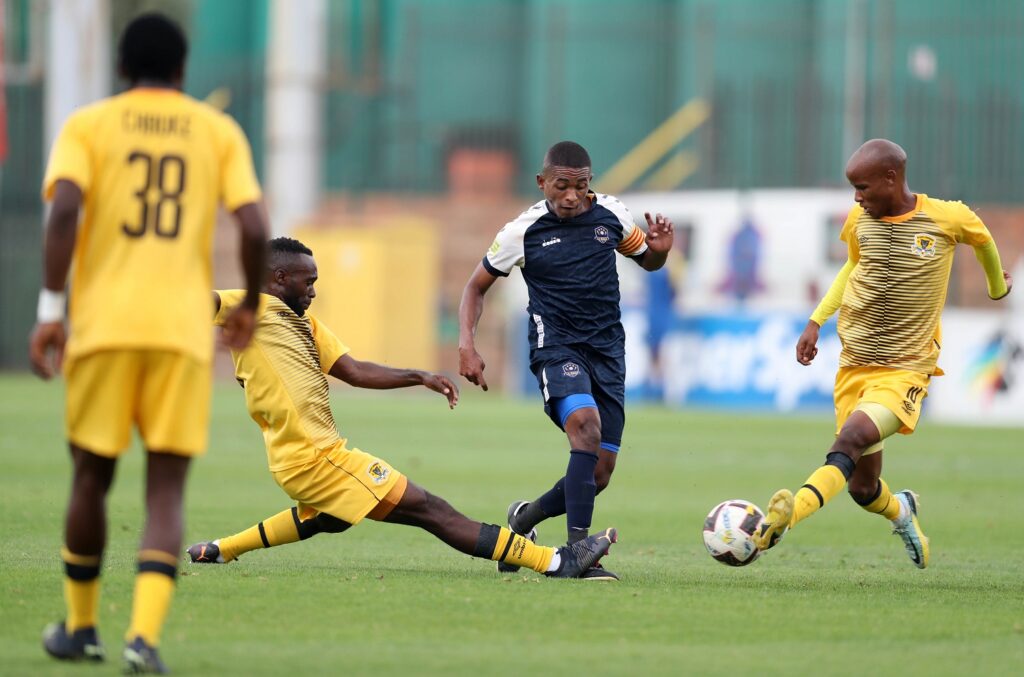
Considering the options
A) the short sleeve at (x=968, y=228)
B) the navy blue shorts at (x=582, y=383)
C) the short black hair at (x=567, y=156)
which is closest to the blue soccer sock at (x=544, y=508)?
the navy blue shorts at (x=582, y=383)

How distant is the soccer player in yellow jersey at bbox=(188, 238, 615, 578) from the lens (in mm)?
8148

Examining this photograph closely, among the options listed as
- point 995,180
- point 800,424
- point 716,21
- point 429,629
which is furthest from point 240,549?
point 716,21

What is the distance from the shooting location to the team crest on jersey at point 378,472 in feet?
26.8

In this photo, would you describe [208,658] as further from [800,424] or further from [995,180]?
[995,180]

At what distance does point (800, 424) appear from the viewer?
22625 mm

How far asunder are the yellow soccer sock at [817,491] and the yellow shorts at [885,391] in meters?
0.43

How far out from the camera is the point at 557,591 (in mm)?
7941

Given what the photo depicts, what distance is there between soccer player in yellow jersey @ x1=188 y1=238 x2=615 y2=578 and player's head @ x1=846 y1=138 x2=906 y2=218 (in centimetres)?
219

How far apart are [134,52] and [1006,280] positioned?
17.1ft

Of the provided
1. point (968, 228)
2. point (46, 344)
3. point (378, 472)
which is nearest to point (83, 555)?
point (46, 344)

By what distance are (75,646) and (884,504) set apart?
4.83 metres

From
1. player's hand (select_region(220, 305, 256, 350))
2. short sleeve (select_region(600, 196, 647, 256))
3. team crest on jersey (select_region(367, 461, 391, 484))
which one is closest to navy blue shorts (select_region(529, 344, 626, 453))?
short sleeve (select_region(600, 196, 647, 256))

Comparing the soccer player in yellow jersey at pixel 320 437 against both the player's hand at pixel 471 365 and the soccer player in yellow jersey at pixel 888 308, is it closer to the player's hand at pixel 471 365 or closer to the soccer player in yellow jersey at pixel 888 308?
the player's hand at pixel 471 365

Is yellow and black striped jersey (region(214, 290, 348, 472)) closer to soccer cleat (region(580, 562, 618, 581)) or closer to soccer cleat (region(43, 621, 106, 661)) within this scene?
soccer cleat (region(580, 562, 618, 581))
